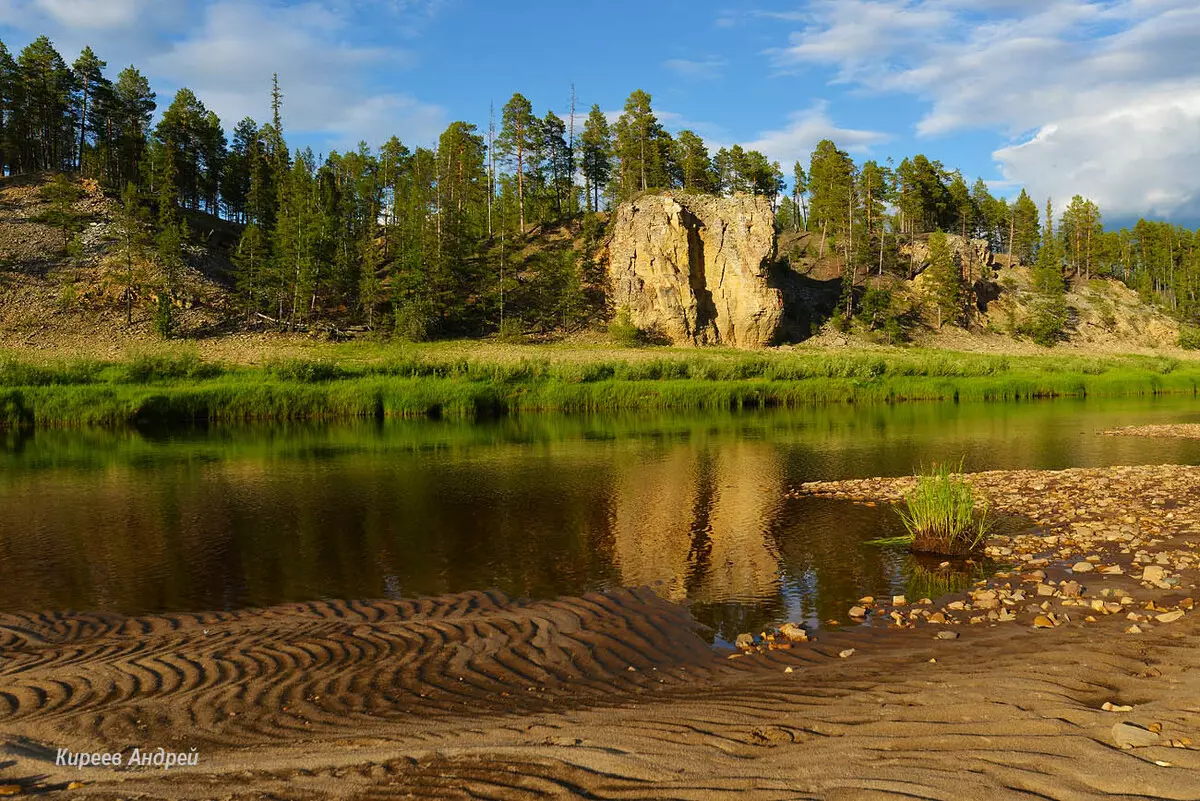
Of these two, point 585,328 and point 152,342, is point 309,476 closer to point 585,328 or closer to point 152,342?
point 152,342

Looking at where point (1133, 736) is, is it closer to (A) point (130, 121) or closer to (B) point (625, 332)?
(B) point (625, 332)

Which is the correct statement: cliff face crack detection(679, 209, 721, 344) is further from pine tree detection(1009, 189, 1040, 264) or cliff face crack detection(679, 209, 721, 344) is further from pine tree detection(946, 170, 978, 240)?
pine tree detection(1009, 189, 1040, 264)

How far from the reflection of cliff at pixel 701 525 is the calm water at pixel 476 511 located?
0.07 meters

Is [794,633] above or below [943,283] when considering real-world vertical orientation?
below

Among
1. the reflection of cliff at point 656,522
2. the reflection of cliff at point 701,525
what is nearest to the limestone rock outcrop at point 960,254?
the reflection of cliff at point 701,525

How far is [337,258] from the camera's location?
233 ft

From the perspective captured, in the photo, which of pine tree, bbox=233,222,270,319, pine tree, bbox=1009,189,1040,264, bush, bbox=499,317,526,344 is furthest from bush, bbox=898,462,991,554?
pine tree, bbox=1009,189,1040,264

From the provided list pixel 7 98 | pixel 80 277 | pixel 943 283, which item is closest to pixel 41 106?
pixel 7 98

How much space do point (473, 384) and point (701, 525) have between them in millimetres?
30762

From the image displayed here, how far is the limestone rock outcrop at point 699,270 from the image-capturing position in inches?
2923

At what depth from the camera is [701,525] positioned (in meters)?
16.3

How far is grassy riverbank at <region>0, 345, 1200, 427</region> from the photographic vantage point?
131 feet

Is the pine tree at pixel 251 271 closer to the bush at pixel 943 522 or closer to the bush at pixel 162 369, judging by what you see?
the bush at pixel 162 369

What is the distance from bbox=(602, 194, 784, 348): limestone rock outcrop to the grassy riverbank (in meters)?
14.8
